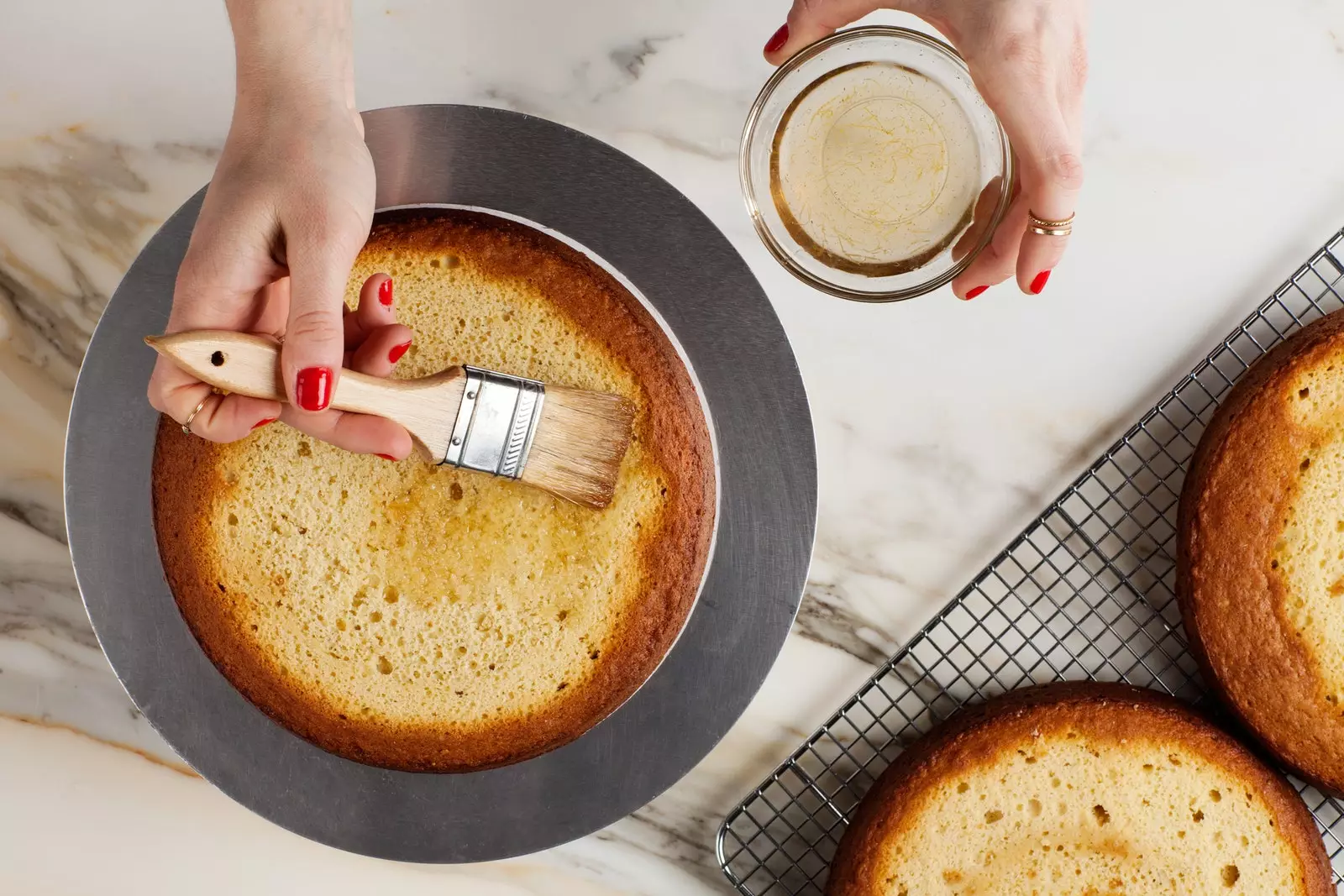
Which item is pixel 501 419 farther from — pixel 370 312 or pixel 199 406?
pixel 199 406

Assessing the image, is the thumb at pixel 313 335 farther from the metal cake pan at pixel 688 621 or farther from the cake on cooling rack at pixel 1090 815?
the cake on cooling rack at pixel 1090 815

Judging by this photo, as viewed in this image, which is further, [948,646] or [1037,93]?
[948,646]

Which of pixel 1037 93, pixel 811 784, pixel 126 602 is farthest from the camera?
pixel 811 784

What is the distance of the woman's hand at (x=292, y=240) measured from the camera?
1042 millimetres

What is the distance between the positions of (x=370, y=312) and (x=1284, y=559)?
4.33ft

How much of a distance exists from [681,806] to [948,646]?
1.67 ft

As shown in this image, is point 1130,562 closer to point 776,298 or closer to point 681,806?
point 776,298

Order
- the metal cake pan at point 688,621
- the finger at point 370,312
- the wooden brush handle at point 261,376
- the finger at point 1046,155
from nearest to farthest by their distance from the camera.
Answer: the wooden brush handle at point 261,376 < the finger at point 1046,155 < the finger at point 370,312 < the metal cake pan at point 688,621

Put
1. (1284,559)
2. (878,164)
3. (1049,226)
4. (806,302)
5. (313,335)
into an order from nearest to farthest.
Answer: (313,335) < (1049,226) < (878,164) < (1284,559) < (806,302)

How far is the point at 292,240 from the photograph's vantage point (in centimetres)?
108

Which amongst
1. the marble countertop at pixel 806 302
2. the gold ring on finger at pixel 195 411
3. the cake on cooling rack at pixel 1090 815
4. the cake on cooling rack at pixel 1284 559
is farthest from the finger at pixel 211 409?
the cake on cooling rack at pixel 1284 559

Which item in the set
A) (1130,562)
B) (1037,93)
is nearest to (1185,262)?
(1130,562)

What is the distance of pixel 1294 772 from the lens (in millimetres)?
1404

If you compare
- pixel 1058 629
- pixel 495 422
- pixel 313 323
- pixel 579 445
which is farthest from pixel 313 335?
pixel 1058 629
